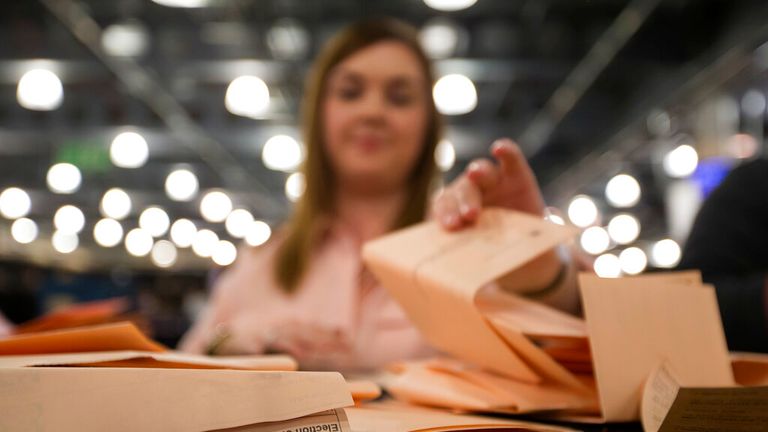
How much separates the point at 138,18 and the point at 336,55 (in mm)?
6661

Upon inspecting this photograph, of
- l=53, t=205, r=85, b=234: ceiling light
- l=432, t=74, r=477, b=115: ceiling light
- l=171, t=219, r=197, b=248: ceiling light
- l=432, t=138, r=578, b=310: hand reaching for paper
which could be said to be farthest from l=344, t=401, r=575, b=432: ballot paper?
l=171, t=219, r=197, b=248: ceiling light

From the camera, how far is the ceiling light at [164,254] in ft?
76.4

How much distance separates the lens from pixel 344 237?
146 cm

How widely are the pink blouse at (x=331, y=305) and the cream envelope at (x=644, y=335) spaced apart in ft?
2.10

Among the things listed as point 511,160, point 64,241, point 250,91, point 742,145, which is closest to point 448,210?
point 511,160

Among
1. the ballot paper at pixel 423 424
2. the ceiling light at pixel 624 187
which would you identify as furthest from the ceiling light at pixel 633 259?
the ballot paper at pixel 423 424

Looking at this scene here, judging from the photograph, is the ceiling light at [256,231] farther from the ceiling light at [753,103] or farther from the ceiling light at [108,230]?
the ceiling light at [753,103]

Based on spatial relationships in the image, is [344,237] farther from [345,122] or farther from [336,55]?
[336,55]

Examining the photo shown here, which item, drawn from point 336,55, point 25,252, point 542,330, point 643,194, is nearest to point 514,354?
point 542,330

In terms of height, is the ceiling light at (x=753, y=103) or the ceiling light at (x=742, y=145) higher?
the ceiling light at (x=753, y=103)

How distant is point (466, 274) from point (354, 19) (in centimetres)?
668

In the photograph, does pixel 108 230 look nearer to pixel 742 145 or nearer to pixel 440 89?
pixel 440 89

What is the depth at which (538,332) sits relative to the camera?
60 centimetres

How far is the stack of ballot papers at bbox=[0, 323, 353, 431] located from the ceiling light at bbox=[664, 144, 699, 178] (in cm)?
897
